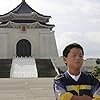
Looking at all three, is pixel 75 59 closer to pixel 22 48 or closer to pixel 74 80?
pixel 74 80

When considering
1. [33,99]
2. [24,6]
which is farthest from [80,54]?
[24,6]

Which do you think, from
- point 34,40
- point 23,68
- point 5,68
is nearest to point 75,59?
point 5,68

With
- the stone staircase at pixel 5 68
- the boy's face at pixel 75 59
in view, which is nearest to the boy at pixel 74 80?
the boy's face at pixel 75 59

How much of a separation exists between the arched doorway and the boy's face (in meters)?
35.1

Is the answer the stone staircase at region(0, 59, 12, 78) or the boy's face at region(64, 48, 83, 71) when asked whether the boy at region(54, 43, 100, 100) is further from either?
the stone staircase at region(0, 59, 12, 78)

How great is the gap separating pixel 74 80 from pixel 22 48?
35.9 metres

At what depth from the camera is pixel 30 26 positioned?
38.1 m

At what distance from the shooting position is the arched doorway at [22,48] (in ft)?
124

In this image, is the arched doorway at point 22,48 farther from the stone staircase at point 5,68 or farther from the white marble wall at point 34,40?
the stone staircase at point 5,68

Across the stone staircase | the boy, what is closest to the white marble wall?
the stone staircase

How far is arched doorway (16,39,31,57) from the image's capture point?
124 feet

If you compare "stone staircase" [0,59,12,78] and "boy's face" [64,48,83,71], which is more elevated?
"boy's face" [64,48,83,71]

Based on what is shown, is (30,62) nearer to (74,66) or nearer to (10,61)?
(10,61)

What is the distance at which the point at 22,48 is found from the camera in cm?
3853
